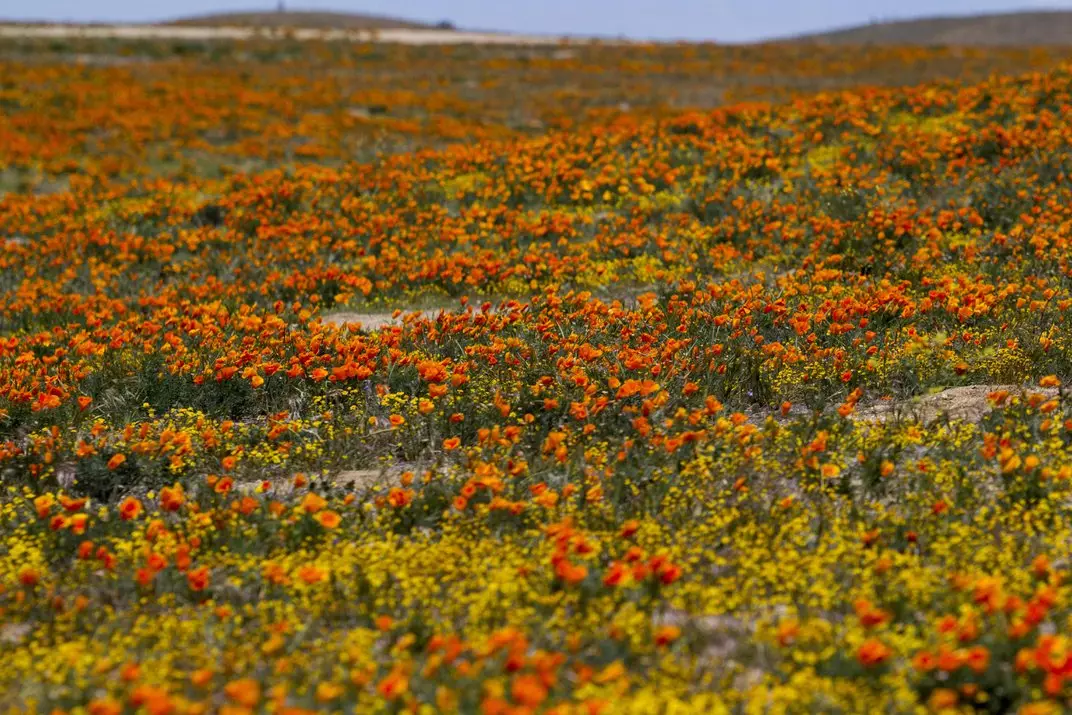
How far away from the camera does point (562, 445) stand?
5.94 meters

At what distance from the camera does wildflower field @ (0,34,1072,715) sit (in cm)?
409

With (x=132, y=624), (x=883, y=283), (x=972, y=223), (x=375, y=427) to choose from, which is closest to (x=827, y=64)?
(x=972, y=223)

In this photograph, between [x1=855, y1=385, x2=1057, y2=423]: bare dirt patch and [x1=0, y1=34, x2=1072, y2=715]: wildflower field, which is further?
[x1=855, y1=385, x2=1057, y2=423]: bare dirt patch

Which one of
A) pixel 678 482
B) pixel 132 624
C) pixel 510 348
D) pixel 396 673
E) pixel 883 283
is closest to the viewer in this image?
pixel 396 673

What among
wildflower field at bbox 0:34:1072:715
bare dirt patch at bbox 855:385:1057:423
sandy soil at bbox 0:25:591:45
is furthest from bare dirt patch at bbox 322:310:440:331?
sandy soil at bbox 0:25:591:45

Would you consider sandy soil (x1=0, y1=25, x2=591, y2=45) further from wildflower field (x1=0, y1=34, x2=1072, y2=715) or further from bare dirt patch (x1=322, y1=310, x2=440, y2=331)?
bare dirt patch (x1=322, y1=310, x2=440, y2=331)

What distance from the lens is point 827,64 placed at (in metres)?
36.9

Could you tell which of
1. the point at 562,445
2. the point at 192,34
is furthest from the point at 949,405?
the point at 192,34

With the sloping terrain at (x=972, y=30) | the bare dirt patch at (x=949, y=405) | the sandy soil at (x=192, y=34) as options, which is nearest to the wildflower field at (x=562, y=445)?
the bare dirt patch at (x=949, y=405)

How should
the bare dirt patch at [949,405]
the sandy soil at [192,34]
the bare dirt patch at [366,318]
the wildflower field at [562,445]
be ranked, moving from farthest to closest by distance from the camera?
the sandy soil at [192,34] → the bare dirt patch at [366,318] → the bare dirt patch at [949,405] → the wildflower field at [562,445]

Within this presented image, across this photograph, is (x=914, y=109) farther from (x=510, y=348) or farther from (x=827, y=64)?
(x=827, y=64)

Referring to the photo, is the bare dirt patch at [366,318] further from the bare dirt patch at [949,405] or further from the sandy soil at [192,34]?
the sandy soil at [192,34]

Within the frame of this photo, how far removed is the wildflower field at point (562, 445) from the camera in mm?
4090

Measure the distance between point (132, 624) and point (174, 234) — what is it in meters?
10.7
